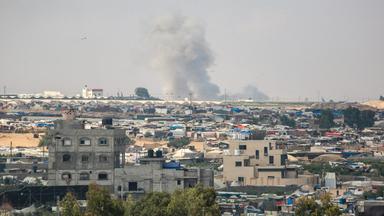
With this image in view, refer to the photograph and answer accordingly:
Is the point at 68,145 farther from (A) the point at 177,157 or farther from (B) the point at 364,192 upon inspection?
(A) the point at 177,157

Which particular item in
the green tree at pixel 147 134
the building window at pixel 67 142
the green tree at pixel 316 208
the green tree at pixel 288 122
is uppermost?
the building window at pixel 67 142

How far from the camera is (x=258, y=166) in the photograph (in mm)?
61156

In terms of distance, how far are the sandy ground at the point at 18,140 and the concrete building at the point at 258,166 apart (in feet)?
107

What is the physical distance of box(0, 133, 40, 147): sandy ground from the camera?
95.2 meters

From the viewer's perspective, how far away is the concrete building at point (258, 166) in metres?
60.8

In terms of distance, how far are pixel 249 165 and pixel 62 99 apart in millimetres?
136369

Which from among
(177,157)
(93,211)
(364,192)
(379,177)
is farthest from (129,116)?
(93,211)

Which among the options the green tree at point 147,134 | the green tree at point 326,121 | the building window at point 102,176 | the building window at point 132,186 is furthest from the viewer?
the green tree at point 326,121

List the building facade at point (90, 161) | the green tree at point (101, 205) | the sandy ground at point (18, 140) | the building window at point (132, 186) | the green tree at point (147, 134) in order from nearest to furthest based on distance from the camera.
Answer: the green tree at point (101, 205)
the building window at point (132, 186)
the building facade at point (90, 161)
the sandy ground at point (18, 140)
the green tree at point (147, 134)

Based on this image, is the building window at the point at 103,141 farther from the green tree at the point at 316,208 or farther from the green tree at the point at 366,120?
the green tree at the point at 366,120

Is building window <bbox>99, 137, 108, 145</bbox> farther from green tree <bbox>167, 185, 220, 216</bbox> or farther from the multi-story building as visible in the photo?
green tree <bbox>167, 185, 220, 216</bbox>

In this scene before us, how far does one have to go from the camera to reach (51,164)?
49000 millimetres

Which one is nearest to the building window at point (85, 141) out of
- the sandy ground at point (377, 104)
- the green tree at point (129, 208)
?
the green tree at point (129, 208)

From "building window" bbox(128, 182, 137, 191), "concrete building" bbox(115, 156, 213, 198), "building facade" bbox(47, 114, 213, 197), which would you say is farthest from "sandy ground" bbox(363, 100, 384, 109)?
"building window" bbox(128, 182, 137, 191)
